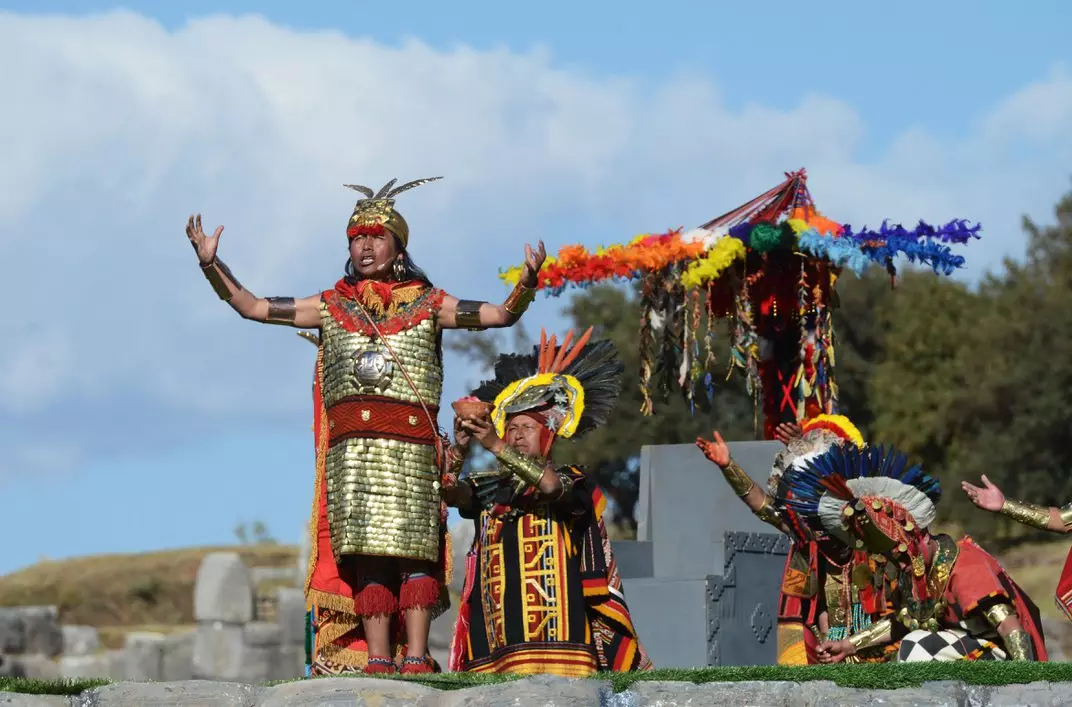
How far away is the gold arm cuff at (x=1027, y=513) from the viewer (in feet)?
29.7

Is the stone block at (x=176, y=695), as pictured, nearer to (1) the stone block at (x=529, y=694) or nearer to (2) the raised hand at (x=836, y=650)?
(1) the stone block at (x=529, y=694)

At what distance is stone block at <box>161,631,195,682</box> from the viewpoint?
97.6ft

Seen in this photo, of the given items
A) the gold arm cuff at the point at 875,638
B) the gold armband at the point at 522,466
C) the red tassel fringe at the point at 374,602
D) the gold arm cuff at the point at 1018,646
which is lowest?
the gold arm cuff at the point at 1018,646

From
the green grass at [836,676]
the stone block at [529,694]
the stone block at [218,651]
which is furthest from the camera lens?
the stone block at [218,651]

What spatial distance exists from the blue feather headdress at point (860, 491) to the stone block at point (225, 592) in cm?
2081

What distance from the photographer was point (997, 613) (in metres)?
8.65

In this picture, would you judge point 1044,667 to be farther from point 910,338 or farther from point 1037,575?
point 910,338

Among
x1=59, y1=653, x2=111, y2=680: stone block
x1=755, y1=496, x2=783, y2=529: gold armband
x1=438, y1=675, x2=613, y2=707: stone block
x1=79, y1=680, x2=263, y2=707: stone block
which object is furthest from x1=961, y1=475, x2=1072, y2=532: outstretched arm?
x1=59, y1=653, x2=111, y2=680: stone block

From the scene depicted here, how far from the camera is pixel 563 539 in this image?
363 inches

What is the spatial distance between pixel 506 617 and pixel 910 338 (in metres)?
31.9

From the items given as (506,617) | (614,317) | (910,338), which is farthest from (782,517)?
(614,317)

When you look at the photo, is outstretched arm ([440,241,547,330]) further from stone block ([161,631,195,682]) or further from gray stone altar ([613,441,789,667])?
stone block ([161,631,195,682])

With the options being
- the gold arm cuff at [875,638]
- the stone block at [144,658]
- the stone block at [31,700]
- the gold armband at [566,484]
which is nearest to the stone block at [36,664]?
the stone block at [144,658]

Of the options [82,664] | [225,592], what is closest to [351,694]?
[225,592]
